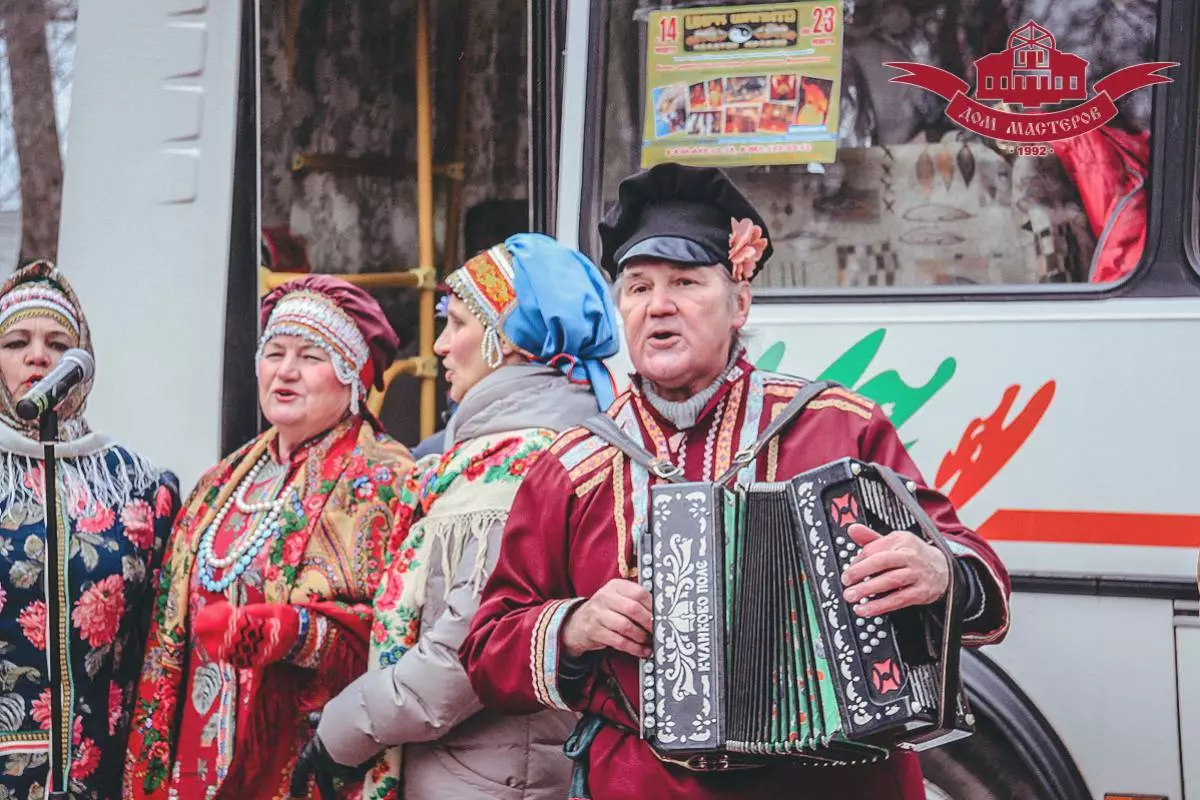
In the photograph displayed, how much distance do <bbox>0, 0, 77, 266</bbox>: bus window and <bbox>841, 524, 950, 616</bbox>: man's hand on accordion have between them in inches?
123

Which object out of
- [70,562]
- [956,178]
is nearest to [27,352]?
[70,562]

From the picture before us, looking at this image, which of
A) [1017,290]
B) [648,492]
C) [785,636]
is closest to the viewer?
[785,636]

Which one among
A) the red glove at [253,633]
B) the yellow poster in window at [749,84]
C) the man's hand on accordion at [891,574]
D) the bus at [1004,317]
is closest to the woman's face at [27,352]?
the bus at [1004,317]

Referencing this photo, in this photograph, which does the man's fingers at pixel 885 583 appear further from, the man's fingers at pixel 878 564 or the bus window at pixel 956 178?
the bus window at pixel 956 178

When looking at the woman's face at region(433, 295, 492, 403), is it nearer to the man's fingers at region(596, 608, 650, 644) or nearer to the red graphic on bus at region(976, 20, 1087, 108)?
the man's fingers at region(596, 608, 650, 644)

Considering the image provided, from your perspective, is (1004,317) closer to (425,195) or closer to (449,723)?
(449,723)

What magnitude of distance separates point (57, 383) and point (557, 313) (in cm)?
115

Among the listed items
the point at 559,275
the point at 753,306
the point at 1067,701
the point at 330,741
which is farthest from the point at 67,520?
the point at 1067,701

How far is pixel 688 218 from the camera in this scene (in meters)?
2.88

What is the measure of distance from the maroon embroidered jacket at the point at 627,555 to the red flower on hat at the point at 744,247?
17cm

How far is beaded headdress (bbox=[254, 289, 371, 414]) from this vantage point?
3842 millimetres

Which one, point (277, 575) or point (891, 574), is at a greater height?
point (891, 574)

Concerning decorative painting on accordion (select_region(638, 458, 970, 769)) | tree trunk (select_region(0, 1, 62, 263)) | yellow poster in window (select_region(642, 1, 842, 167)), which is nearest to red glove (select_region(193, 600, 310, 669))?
decorative painting on accordion (select_region(638, 458, 970, 769))

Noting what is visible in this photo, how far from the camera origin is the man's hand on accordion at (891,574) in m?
2.38
